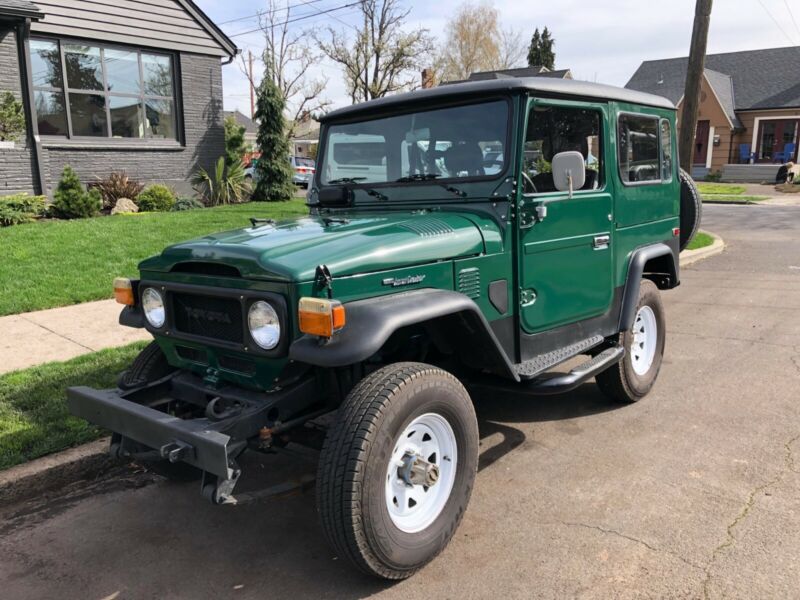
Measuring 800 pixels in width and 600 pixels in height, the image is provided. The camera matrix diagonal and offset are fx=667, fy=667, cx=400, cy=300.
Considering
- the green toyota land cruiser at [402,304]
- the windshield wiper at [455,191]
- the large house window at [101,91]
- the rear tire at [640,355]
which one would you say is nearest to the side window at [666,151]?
the green toyota land cruiser at [402,304]

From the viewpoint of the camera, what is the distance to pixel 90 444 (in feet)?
13.1

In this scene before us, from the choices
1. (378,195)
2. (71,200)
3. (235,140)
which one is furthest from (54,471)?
(235,140)

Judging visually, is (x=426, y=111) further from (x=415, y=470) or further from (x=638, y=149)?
(x=415, y=470)

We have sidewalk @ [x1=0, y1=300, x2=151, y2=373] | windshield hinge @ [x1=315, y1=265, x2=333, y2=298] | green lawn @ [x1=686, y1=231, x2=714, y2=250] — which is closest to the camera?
windshield hinge @ [x1=315, y1=265, x2=333, y2=298]

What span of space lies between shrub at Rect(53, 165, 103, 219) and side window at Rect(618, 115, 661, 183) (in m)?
10.1

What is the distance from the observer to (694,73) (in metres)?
12.3

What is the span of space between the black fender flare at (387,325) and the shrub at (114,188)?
1136 cm

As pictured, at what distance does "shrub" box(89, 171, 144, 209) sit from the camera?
1287 cm

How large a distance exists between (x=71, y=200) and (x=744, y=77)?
126 feet


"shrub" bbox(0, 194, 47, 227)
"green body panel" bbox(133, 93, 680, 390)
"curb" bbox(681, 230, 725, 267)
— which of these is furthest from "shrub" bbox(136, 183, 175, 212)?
"green body panel" bbox(133, 93, 680, 390)

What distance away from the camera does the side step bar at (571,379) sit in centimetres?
368

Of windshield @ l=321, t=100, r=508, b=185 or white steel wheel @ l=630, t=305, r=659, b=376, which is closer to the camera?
windshield @ l=321, t=100, r=508, b=185

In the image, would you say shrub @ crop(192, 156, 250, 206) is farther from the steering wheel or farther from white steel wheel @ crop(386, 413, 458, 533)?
white steel wheel @ crop(386, 413, 458, 533)

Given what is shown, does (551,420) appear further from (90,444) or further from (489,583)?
(90,444)
